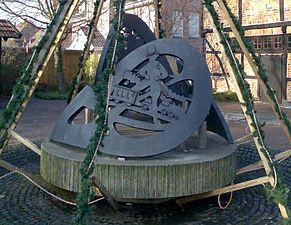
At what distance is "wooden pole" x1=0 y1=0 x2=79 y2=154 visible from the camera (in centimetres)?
466

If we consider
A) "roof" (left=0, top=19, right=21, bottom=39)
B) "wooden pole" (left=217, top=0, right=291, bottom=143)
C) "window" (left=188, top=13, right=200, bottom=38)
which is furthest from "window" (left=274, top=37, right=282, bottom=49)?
"wooden pole" (left=217, top=0, right=291, bottom=143)

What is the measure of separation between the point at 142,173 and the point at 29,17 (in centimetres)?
1683

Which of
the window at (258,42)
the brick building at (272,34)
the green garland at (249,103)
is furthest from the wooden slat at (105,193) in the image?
the window at (258,42)

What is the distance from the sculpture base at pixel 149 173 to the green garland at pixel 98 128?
0.55 meters

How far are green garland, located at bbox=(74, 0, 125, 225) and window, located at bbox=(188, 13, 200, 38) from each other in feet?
69.7

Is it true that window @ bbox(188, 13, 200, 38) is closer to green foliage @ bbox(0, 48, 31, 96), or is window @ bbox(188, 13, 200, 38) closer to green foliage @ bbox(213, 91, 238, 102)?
green foliage @ bbox(213, 91, 238, 102)

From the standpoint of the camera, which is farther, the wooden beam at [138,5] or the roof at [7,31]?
the wooden beam at [138,5]

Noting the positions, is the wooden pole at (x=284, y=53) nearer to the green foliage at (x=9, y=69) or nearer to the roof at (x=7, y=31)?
the roof at (x=7, y=31)

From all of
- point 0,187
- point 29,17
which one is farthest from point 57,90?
point 0,187

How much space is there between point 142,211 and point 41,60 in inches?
80.5

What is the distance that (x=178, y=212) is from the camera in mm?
4848

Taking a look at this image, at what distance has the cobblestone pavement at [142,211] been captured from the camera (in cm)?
448

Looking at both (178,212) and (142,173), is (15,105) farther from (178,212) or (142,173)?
(178,212)

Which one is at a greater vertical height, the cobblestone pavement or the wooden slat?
the wooden slat
